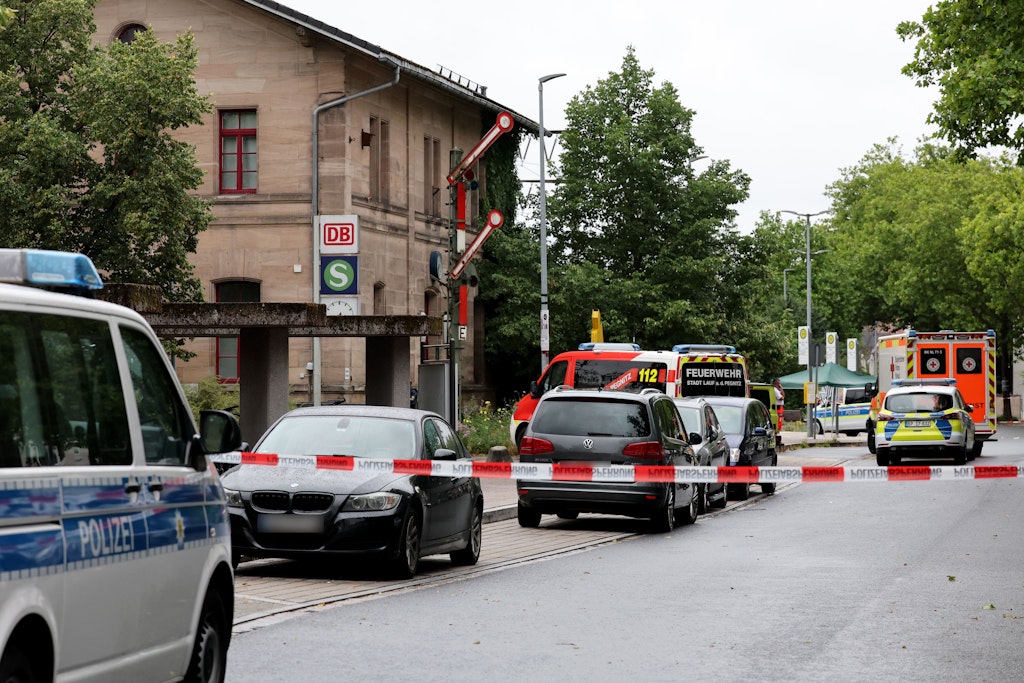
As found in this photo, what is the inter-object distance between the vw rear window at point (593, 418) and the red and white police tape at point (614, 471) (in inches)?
19.0

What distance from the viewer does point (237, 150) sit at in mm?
42875

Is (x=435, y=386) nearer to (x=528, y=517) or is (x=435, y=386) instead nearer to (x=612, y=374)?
(x=528, y=517)

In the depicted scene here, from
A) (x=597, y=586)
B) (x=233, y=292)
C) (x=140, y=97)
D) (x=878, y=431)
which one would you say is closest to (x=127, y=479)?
(x=597, y=586)

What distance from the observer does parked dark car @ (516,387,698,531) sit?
19.5m

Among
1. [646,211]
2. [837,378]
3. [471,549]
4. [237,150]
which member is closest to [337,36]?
[237,150]

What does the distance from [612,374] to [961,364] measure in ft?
50.9

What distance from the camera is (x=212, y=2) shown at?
Result: 140 ft

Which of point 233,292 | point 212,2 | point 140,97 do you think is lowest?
point 233,292

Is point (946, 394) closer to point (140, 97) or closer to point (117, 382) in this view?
point (140, 97)

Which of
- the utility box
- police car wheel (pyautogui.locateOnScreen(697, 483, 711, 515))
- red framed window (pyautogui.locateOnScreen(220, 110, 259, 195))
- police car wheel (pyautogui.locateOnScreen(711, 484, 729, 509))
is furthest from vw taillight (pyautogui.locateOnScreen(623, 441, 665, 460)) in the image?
red framed window (pyautogui.locateOnScreen(220, 110, 259, 195))

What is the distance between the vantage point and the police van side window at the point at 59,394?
5848 millimetres

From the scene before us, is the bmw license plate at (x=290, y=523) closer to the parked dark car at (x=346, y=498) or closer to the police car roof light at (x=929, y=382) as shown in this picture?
the parked dark car at (x=346, y=498)

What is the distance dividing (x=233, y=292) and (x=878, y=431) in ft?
54.6

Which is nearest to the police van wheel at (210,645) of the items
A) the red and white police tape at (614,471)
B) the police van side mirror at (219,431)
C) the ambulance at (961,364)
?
the police van side mirror at (219,431)
